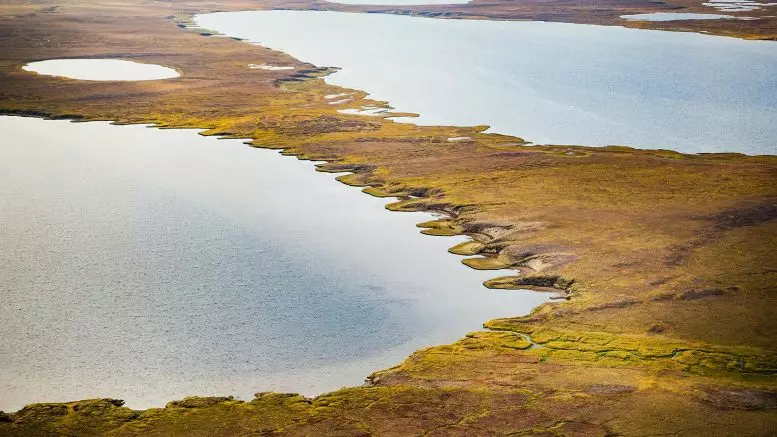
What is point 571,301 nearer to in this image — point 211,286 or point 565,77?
point 211,286

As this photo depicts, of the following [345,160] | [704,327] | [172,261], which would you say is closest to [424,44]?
[345,160]

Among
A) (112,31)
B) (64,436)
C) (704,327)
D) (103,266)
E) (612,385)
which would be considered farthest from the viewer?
(112,31)

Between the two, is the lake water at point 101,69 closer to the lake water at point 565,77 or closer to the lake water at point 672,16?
the lake water at point 565,77

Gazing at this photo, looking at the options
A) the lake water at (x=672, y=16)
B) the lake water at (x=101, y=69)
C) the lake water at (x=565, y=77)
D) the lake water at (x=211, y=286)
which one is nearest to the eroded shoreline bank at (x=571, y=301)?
the lake water at (x=211, y=286)

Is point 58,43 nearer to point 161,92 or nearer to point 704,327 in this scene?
point 161,92

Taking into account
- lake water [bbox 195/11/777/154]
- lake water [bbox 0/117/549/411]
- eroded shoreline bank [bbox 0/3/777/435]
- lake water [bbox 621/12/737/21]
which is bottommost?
lake water [bbox 0/117/549/411]

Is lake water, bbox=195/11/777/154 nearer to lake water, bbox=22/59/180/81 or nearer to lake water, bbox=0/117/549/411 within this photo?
lake water, bbox=22/59/180/81

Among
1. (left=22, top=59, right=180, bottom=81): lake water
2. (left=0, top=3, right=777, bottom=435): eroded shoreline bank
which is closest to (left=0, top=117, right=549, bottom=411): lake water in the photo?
(left=0, top=3, right=777, bottom=435): eroded shoreline bank
